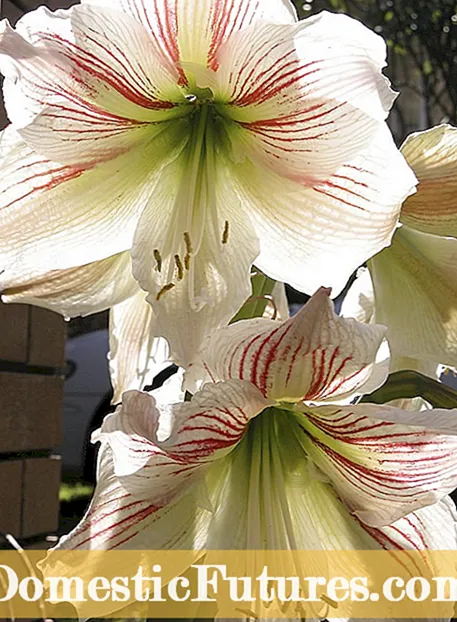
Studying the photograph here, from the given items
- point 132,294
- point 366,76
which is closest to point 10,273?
point 132,294

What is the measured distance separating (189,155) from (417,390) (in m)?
0.18

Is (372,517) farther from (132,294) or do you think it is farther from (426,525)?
(132,294)

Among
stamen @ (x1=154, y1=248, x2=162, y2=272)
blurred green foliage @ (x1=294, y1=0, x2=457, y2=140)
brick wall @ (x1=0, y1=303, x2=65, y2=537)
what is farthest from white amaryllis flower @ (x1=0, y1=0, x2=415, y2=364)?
blurred green foliage @ (x1=294, y1=0, x2=457, y2=140)

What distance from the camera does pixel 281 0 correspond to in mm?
393

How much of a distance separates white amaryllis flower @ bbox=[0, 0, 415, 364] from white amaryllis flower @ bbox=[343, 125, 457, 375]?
0.07m

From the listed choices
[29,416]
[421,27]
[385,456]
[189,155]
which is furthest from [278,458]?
[421,27]

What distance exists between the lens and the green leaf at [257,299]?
476 mm

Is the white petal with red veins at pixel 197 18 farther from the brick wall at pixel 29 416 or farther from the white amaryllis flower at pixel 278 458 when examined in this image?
the brick wall at pixel 29 416

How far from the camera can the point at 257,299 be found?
0.47 metres

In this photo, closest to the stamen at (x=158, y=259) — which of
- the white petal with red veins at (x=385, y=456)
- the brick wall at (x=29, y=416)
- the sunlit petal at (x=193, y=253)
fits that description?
the sunlit petal at (x=193, y=253)

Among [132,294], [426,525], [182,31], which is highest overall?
[182,31]

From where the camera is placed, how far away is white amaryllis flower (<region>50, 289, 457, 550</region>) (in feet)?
1.27

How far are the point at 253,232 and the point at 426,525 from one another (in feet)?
0.57

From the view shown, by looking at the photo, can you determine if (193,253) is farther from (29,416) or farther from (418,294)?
(29,416)
